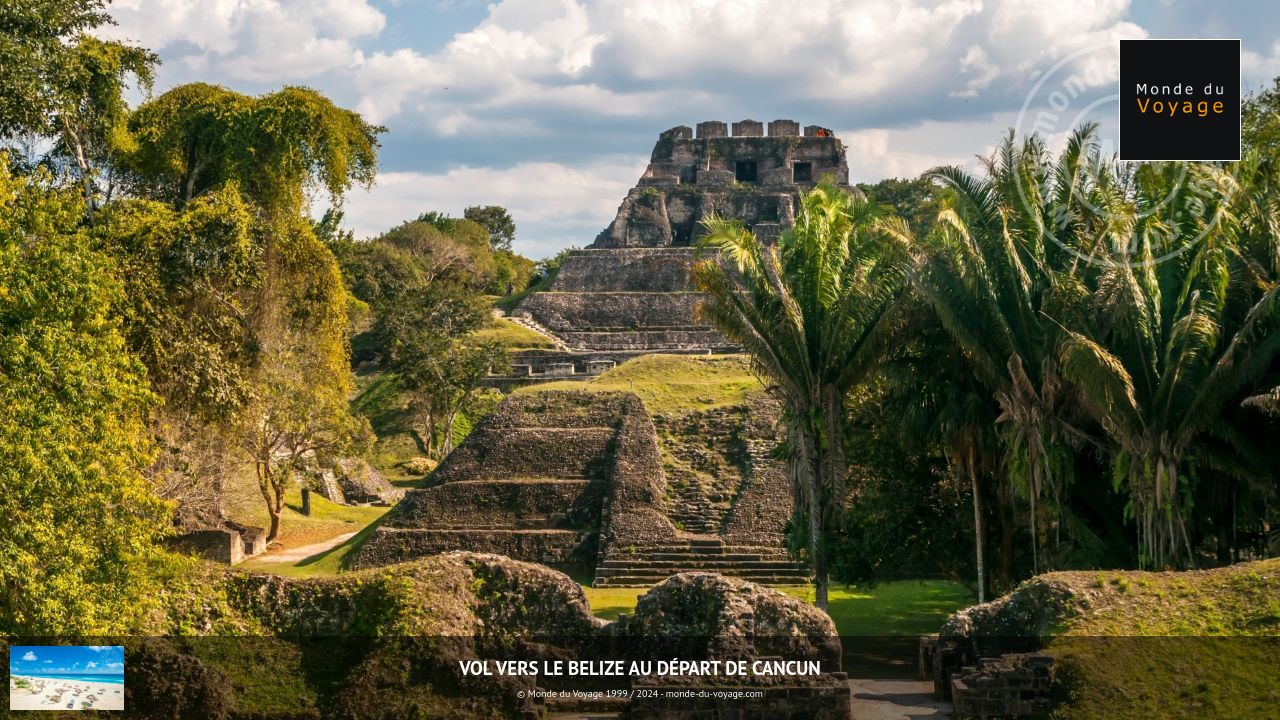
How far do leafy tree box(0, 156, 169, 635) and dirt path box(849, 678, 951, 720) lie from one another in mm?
7002

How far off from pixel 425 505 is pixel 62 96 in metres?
9.94

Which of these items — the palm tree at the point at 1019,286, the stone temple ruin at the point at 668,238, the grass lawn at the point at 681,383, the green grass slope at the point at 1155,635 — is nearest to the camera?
the green grass slope at the point at 1155,635

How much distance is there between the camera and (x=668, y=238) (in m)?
48.1

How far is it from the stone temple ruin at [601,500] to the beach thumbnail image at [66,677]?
12083 mm

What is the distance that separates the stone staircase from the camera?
22328 millimetres

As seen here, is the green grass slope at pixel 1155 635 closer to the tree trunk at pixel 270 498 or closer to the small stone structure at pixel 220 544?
the small stone structure at pixel 220 544

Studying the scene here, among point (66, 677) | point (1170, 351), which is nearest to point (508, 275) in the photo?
point (1170, 351)

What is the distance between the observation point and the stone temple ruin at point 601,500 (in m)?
23.3

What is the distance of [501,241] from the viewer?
75.6 meters

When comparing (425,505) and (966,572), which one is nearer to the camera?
(966,572)

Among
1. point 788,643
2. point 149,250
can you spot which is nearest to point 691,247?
point 149,250

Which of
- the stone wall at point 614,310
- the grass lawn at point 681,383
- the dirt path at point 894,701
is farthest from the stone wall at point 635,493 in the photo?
the stone wall at point 614,310

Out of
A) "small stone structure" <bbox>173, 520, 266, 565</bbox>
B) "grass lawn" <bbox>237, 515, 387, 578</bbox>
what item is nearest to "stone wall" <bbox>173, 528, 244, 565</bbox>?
"small stone structure" <bbox>173, 520, 266, 565</bbox>

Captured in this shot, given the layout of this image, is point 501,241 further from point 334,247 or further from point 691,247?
point 691,247
